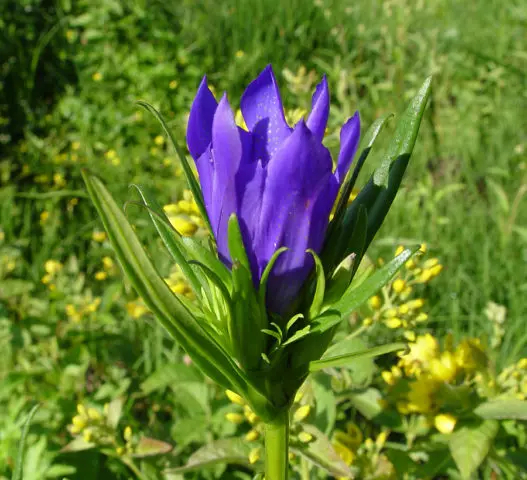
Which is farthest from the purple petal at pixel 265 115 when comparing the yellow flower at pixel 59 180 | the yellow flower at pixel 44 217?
the yellow flower at pixel 59 180

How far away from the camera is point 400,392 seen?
1.09 m

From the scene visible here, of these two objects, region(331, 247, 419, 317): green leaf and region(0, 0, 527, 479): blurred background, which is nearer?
region(331, 247, 419, 317): green leaf

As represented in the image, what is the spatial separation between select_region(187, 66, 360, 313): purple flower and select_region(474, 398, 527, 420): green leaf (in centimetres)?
53

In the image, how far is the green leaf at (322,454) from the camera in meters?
0.92

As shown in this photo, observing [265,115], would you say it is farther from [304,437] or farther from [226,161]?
[304,437]

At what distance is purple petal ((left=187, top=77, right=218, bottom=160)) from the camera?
587mm

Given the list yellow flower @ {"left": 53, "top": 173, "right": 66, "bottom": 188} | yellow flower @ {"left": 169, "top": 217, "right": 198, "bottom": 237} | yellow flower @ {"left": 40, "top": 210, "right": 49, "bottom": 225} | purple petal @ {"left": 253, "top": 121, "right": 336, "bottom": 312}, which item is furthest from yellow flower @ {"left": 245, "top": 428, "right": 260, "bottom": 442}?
yellow flower @ {"left": 53, "top": 173, "right": 66, "bottom": 188}

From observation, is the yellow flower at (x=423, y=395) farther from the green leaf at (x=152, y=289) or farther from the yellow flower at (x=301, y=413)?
the green leaf at (x=152, y=289)

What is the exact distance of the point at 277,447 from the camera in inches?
25.1

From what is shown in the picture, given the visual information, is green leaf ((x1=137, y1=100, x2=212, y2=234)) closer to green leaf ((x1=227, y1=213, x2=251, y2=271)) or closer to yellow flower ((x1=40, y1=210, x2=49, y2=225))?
Answer: green leaf ((x1=227, y1=213, x2=251, y2=271))

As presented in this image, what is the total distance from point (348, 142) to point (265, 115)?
0.08m

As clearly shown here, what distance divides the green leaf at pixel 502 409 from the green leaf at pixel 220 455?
0.37 metres

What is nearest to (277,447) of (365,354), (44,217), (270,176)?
(365,354)

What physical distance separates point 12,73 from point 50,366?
222 cm
